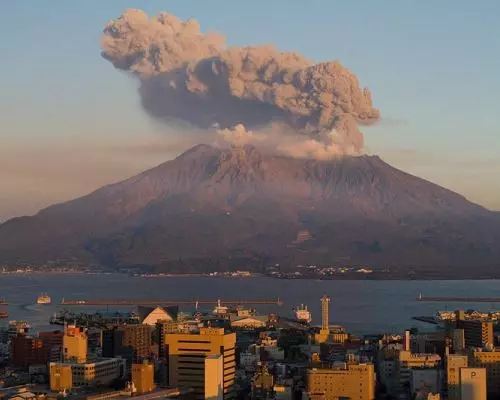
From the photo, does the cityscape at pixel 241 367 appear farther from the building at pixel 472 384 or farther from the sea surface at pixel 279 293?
the sea surface at pixel 279 293

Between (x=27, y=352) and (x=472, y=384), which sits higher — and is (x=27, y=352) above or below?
above

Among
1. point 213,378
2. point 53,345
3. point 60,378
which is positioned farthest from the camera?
point 53,345

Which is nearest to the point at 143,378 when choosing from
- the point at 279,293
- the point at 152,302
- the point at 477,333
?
the point at 477,333

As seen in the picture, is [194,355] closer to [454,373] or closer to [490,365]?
[454,373]

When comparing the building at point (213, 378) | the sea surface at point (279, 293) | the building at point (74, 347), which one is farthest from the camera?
the sea surface at point (279, 293)

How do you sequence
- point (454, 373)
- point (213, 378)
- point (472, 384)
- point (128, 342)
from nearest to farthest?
point (472, 384), point (213, 378), point (454, 373), point (128, 342)

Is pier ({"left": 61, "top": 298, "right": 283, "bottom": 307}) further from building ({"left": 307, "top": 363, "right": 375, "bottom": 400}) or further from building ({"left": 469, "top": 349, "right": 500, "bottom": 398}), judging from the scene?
building ({"left": 307, "top": 363, "right": 375, "bottom": 400})

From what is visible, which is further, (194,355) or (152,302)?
(152,302)

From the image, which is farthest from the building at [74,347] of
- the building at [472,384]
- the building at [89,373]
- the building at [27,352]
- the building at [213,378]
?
the building at [472,384]
